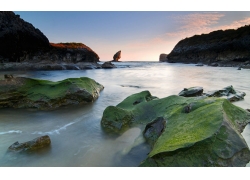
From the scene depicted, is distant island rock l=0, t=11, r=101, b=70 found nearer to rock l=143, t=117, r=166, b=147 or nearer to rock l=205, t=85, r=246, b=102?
rock l=205, t=85, r=246, b=102

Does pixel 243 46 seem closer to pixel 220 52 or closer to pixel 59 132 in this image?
pixel 220 52

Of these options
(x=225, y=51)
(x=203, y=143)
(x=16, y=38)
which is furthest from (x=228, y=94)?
(x=225, y=51)

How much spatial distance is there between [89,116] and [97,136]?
1.81 meters

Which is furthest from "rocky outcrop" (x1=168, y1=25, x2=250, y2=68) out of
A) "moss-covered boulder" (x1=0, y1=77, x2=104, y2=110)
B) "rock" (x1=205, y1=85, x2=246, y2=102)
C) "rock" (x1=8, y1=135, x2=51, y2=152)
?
"rock" (x1=8, y1=135, x2=51, y2=152)

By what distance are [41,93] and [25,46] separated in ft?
109

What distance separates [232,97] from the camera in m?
7.70

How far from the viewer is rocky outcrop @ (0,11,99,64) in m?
31.5

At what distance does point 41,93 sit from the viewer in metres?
7.33

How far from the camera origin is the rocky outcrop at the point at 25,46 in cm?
3147

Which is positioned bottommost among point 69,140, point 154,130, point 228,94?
point 69,140

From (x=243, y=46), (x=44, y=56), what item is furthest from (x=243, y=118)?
(x=243, y=46)

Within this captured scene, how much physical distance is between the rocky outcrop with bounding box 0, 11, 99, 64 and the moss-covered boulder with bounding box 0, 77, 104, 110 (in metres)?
29.5

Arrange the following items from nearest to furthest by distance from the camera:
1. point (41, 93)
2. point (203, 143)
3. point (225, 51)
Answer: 1. point (203, 143)
2. point (41, 93)
3. point (225, 51)

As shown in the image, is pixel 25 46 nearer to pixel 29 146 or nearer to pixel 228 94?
pixel 29 146
